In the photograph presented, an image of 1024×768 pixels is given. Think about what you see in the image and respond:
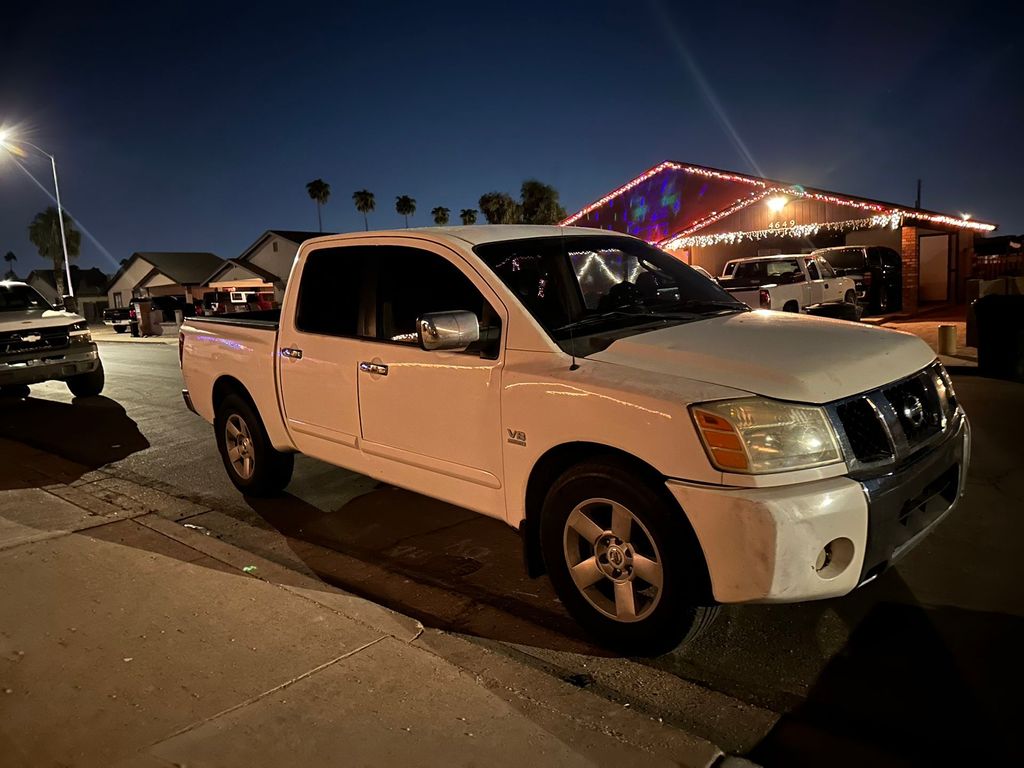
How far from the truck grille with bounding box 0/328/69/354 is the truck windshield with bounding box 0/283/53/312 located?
0.68 metres

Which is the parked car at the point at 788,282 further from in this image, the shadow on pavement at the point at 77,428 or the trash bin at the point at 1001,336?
the shadow on pavement at the point at 77,428

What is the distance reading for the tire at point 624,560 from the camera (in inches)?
115

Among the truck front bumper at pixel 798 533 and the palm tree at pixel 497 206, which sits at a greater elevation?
the palm tree at pixel 497 206

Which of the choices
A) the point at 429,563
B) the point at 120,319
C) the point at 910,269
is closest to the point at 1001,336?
the point at 429,563

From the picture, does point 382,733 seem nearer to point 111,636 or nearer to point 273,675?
point 273,675

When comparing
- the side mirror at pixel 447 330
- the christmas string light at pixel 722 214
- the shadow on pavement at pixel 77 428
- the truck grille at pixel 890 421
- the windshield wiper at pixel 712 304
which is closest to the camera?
the truck grille at pixel 890 421

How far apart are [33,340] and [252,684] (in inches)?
380

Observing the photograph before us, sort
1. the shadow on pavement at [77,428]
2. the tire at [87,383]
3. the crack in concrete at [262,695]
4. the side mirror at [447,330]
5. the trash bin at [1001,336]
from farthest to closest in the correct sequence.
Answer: the tire at [87,383], the trash bin at [1001,336], the shadow on pavement at [77,428], the side mirror at [447,330], the crack in concrete at [262,695]

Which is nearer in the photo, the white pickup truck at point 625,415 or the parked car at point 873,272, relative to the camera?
the white pickup truck at point 625,415

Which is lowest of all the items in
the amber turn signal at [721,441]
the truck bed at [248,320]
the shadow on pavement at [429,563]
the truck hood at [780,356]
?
the shadow on pavement at [429,563]

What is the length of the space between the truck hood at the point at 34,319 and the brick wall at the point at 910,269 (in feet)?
66.2

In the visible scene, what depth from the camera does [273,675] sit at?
10.2ft

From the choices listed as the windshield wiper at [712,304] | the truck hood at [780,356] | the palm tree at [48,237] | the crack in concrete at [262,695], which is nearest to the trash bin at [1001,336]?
the windshield wiper at [712,304]

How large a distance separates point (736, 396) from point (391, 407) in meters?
2.00
